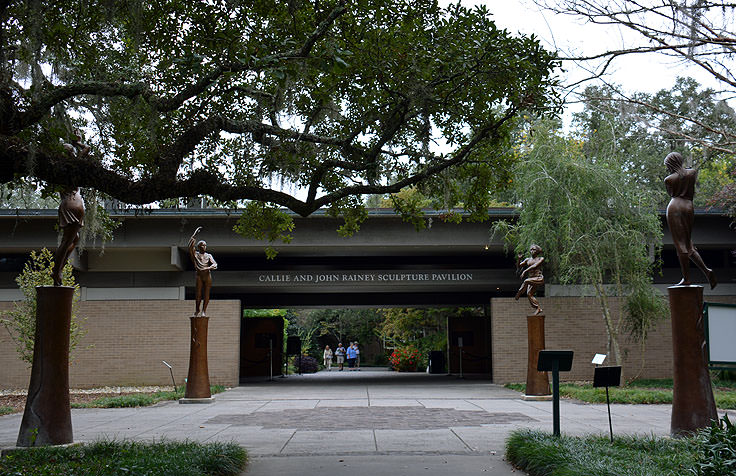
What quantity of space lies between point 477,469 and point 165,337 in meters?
16.3

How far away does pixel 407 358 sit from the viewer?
111ft

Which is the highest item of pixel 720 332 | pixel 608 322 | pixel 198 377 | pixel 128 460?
pixel 720 332

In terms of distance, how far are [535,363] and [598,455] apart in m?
9.25

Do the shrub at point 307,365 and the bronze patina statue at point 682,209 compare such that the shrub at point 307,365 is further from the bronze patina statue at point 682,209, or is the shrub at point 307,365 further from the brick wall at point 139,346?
the bronze patina statue at point 682,209

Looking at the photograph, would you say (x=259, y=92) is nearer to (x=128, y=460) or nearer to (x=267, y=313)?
(x=128, y=460)

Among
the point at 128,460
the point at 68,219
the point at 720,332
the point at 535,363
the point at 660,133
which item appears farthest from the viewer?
the point at 535,363

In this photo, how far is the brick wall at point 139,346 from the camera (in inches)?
842

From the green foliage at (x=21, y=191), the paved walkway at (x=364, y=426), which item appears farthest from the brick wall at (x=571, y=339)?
the green foliage at (x=21, y=191)

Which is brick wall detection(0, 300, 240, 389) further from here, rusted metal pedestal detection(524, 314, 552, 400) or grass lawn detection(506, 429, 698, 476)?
grass lawn detection(506, 429, 698, 476)

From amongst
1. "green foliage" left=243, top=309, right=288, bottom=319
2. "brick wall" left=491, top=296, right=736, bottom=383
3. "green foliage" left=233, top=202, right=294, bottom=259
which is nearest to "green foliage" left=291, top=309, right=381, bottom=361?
"green foliage" left=243, top=309, right=288, bottom=319

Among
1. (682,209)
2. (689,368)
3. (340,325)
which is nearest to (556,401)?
(689,368)

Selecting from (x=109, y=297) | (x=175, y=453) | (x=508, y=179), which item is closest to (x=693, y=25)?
(x=508, y=179)

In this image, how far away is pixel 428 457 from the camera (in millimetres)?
8016

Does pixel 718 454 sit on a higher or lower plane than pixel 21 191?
lower
